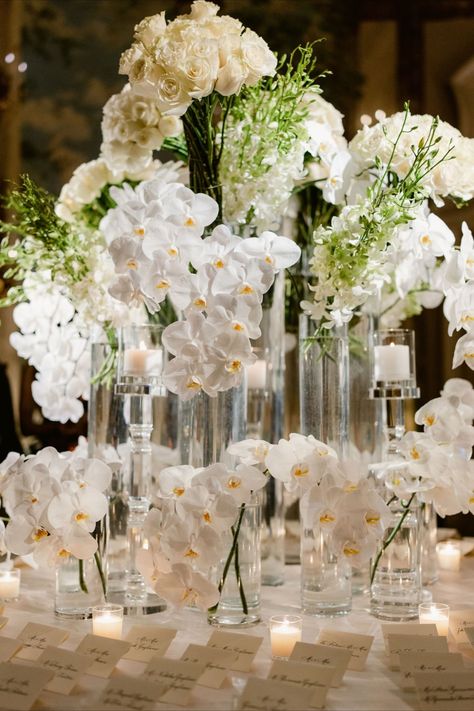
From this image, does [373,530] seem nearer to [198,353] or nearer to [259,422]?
[198,353]

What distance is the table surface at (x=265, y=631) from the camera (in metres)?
1.03

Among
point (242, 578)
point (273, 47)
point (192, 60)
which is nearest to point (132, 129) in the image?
point (192, 60)

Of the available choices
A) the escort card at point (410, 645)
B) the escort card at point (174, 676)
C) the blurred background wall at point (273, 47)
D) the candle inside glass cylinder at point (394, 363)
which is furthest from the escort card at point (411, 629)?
the blurred background wall at point (273, 47)

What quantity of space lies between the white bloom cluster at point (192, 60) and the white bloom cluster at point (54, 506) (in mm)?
569

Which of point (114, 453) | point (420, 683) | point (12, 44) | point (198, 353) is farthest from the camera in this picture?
point (12, 44)

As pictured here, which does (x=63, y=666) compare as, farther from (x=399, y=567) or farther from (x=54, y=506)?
(x=399, y=567)

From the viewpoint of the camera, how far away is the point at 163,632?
1.20 meters

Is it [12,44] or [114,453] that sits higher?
[12,44]

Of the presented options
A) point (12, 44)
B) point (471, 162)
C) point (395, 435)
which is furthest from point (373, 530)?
point (12, 44)

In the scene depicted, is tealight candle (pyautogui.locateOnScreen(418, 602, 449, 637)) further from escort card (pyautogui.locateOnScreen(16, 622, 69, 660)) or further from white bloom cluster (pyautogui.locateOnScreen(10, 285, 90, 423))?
white bloom cluster (pyautogui.locateOnScreen(10, 285, 90, 423))

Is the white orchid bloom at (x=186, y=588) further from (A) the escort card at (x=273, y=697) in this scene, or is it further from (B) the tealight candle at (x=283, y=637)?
(A) the escort card at (x=273, y=697)

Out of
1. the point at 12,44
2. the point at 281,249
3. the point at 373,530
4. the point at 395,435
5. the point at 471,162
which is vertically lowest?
the point at 373,530

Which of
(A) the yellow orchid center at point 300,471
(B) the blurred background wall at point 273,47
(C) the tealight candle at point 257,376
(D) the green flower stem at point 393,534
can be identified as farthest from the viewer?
(B) the blurred background wall at point 273,47

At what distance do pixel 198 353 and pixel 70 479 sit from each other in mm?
304
